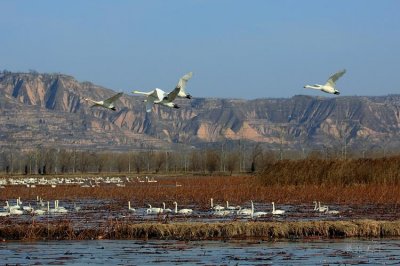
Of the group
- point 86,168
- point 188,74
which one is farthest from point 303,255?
point 86,168

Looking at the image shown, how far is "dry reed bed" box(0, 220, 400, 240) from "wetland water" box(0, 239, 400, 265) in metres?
0.92

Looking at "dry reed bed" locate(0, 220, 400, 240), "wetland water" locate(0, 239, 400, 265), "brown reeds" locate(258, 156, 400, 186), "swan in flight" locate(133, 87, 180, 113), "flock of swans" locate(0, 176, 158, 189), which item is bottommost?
"flock of swans" locate(0, 176, 158, 189)

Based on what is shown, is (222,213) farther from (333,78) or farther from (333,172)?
(333,172)

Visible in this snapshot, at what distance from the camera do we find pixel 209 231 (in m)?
27.1

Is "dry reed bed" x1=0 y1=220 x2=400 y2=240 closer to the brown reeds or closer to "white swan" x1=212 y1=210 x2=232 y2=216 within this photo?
"white swan" x1=212 y1=210 x2=232 y2=216

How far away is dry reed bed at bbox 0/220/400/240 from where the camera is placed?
1067 inches

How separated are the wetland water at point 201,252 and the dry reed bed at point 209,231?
0.92m

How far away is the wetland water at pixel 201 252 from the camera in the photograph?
→ 21.9 m

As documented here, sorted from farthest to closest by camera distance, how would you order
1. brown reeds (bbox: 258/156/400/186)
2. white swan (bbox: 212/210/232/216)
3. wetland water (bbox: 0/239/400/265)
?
brown reeds (bbox: 258/156/400/186) → white swan (bbox: 212/210/232/216) → wetland water (bbox: 0/239/400/265)

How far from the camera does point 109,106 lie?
31062mm

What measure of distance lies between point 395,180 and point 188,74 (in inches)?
959

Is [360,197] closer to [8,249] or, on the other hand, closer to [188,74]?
[188,74]

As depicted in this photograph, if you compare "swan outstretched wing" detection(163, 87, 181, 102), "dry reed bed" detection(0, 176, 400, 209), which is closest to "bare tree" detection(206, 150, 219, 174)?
"dry reed bed" detection(0, 176, 400, 209)

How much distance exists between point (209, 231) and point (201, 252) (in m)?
3.54
